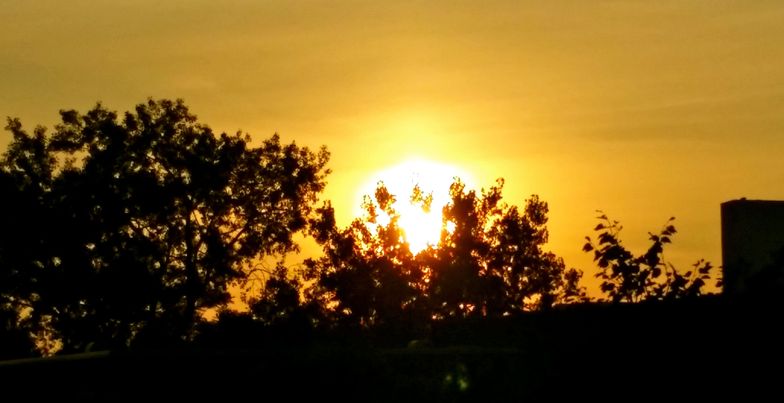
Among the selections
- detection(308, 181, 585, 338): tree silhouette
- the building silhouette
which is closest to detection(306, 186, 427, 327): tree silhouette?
detection(308, 181, 585, 338): tree silhouette

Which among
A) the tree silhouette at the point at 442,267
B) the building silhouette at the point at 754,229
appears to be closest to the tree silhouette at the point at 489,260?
the tree silhouette at the point at 442,267

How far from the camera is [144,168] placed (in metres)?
44.3

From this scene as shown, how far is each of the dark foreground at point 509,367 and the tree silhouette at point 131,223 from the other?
24.9 meters

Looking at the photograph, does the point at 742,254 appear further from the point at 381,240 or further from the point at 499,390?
the point at 381,240

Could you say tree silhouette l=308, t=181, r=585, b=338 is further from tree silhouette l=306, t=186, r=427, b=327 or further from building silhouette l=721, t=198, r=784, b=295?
building silhouette l=721, t=198, r=784, b=295

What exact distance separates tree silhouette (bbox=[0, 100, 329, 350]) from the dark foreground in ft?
81.6

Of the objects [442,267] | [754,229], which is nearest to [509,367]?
[754,229]

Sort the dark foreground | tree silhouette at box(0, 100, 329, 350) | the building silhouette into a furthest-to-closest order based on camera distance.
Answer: tree silhouette at box(0, 100, 329, 350) → the building silhouette → the dark foreground

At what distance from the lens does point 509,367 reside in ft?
48.1

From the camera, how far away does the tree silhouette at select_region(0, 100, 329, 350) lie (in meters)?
43.8

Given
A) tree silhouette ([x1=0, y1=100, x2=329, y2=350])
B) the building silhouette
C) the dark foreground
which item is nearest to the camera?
the dark foreground

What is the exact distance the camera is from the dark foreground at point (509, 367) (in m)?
12.5

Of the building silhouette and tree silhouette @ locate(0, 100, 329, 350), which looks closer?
the building silhouette

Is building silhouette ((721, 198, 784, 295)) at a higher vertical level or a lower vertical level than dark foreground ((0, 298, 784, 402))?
higher
